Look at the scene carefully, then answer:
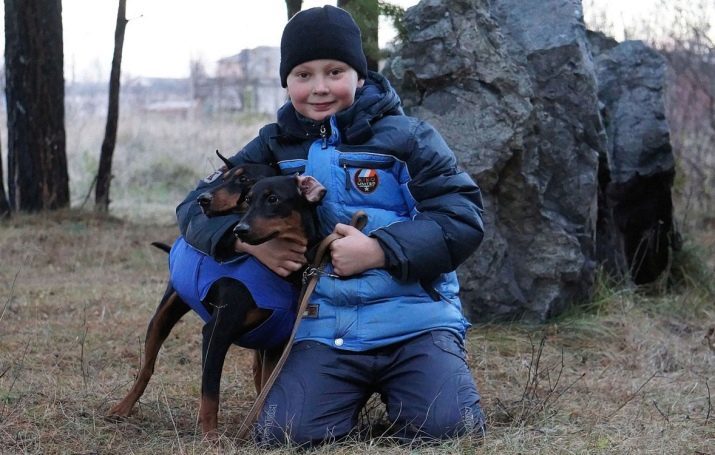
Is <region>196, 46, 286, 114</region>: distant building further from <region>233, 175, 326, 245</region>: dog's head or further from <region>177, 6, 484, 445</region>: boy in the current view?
<region>233, 175, 326, 245</region>: dog's head

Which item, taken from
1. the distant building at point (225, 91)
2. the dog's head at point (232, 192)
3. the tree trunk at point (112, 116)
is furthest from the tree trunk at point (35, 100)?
the distant building at point (225, 91)

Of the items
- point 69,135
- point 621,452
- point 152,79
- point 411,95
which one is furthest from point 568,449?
point 152,79

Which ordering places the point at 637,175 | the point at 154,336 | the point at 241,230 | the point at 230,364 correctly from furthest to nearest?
the point at 637,175
the point at 230,364
the point at 154,336
the point at 241,230

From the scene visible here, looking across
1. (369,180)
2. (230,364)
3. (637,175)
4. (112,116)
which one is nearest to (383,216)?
(369,180)

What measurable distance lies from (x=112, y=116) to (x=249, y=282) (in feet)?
24.2

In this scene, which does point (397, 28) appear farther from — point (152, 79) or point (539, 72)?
point (152, 79)

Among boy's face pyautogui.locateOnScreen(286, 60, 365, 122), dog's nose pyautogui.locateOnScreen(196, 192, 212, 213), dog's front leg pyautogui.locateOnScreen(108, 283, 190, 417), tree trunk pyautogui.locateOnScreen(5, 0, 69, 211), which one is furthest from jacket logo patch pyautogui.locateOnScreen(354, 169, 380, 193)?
tree trunk pyautogui.locateOnScreen(5, 0, 69, 211)

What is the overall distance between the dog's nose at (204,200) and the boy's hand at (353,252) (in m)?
0.46

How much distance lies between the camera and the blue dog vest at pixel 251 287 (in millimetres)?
3463

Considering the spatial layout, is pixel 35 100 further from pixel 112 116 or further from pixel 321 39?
pixel 321 39

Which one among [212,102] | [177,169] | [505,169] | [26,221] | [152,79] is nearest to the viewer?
[505,169]

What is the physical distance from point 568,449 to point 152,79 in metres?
40.0

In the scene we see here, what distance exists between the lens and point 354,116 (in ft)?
11.9

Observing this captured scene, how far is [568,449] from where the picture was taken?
11.1 feet
